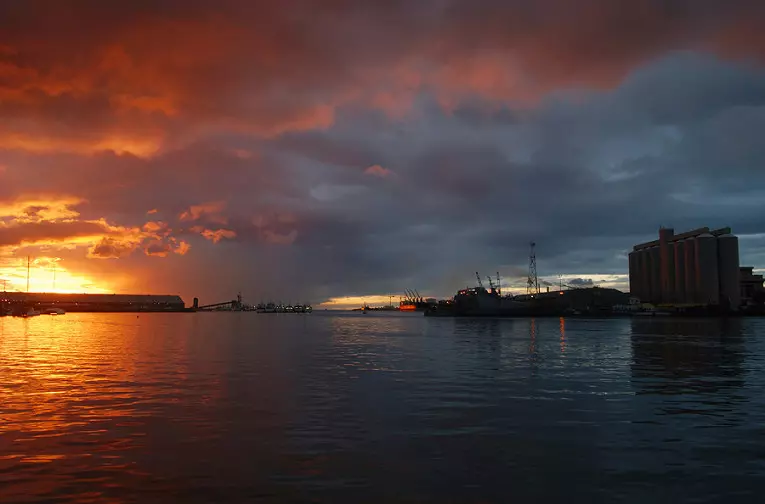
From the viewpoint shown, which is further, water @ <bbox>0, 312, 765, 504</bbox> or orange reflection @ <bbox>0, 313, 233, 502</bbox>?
orange reflection @ <bbox>0, 313, 233, 502</bbox>

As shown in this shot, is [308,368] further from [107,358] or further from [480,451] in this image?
[480,451]

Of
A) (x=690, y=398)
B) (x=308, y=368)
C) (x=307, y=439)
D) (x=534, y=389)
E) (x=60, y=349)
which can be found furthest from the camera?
(x=60, y=349)

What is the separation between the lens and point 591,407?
30688 mm

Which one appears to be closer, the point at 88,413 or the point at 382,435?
the point at 382,435

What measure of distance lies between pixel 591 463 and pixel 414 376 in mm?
25537

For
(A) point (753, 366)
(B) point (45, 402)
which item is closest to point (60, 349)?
(B) point (45, 402)

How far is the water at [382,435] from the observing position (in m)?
17.1

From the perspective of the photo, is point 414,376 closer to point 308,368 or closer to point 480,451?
point 308,368

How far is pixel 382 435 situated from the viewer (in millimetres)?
24344

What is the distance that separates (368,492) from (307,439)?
7.23 metres

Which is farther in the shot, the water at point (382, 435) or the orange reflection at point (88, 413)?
the orange reflection at point (88, 413)

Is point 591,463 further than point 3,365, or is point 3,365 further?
point 3,365

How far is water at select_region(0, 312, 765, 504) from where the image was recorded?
1714cm

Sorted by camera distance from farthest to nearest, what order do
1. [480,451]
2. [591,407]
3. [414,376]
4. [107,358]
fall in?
[107,358] < [414,376] < [591,407] < [480,451]
